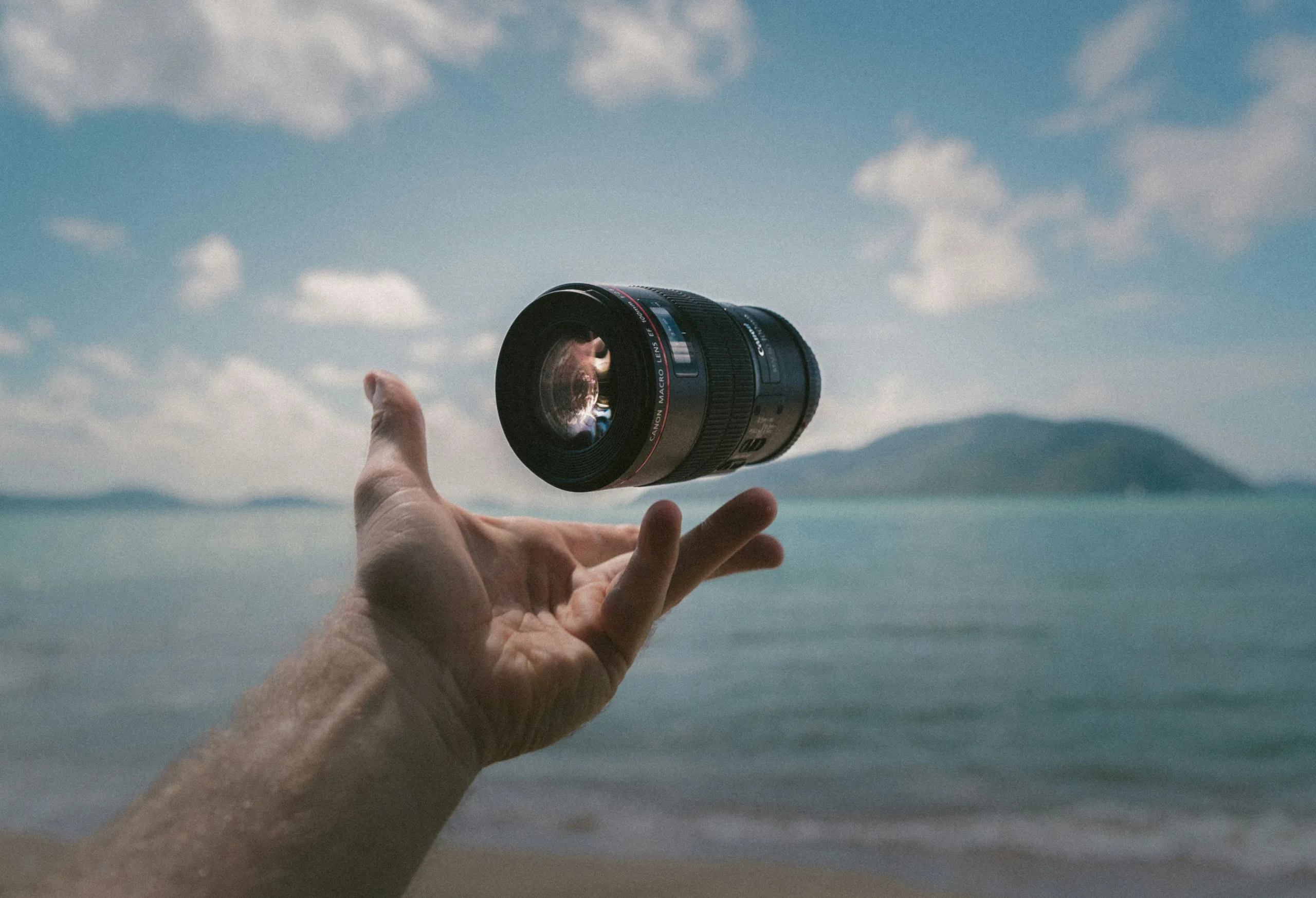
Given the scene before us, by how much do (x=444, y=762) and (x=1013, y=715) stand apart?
7245 millimetres

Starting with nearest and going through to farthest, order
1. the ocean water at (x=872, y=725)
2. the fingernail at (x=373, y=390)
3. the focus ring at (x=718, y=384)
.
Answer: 1. the focus ring at (x=718, y=384)
2. the fingernail at (x=373, y=390)
3. the ocean water at (x=872, y=725)

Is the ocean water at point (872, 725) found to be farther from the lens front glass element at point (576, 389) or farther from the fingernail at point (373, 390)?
the lens front glass element at point (576, 389)

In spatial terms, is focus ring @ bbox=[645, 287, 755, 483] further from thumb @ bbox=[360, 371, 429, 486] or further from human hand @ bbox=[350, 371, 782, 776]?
thumb @ bbox=[360, 371, 429, 486]

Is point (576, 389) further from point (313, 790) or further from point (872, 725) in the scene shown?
point (872, 725)

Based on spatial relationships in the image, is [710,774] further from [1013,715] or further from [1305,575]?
[1305,575]

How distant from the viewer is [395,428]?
1832 mm

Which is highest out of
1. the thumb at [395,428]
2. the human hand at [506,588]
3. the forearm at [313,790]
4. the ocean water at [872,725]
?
the thumb at [395,428]

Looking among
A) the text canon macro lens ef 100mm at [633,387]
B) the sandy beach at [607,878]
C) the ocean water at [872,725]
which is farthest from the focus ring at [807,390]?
the sandy beach at [607,878]

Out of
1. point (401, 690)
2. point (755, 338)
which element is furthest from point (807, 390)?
point (401, 690)

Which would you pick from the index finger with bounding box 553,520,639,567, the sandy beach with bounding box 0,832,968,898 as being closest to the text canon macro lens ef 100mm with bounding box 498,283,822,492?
the index finger with bounding box 553,520,639,567

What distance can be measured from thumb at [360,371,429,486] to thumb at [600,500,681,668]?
0.47 m

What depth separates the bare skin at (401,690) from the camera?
129 centimetres

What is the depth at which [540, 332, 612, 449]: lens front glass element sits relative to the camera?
163cm

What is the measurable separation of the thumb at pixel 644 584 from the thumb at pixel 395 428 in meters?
0.47
